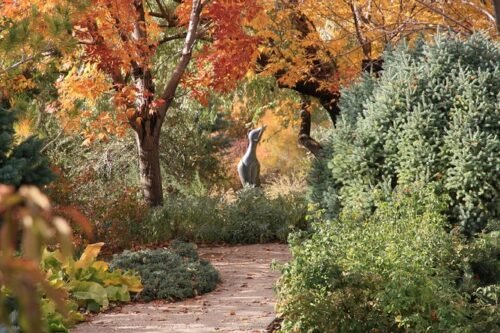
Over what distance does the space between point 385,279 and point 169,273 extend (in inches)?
111

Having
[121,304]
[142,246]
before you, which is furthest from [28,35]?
[142,246]

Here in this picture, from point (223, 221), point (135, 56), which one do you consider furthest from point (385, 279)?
point (223, 221)

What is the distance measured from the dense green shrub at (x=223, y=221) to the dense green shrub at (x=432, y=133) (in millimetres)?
4570

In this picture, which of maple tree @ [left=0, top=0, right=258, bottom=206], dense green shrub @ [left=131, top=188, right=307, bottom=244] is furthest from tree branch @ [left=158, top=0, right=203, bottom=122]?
dense green shrub @ [left=131, top=188, right=307, bottom=244]

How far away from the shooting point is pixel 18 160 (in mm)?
7637

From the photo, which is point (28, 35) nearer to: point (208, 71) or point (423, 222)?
point (423, 222)

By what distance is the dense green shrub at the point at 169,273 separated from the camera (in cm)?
901

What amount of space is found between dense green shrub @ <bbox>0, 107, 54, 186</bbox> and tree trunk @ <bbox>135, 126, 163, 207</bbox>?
5653mm

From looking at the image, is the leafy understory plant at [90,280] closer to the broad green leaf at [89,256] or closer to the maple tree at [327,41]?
the broad green leaf at [89,256]

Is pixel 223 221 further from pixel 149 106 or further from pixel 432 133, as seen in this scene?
pixel 432 133

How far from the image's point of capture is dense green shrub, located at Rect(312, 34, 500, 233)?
807 centimetres

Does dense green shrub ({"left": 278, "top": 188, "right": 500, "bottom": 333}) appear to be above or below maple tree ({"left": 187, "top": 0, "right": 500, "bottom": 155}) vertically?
below

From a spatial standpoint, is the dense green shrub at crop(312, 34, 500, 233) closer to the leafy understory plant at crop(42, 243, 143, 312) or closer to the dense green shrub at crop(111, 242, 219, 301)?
the dense green shrub at crop(111, 242, 219, 301)

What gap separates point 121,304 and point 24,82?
231 inches
